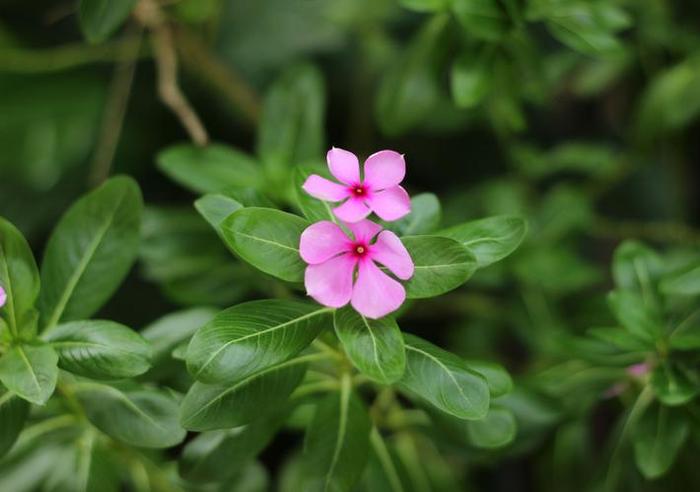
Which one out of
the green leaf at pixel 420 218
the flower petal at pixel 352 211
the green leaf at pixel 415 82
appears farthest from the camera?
the green leaf at pixel 415 82

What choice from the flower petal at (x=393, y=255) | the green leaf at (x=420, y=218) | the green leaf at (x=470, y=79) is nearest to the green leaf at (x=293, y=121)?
the green leaf at (x=470, y=79)

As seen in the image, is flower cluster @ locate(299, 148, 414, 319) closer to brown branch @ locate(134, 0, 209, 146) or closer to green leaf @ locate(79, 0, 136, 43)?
green leaf @ locate(79, 0, 136, 43)

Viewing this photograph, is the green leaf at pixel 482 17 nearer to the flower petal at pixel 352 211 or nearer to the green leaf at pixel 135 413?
the flower petal at pixel 352 211

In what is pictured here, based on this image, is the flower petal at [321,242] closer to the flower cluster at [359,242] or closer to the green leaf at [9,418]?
the flower cluster at [359,242]

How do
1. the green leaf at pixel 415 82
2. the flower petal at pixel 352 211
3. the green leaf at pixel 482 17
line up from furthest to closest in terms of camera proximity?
the green leaf at pixel 415 82 < the green leaf at pixel 482 17 < the flower petal at pixel 352 211

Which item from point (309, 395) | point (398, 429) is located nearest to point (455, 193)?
point (398, 429)

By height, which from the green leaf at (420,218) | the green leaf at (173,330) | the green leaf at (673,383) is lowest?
the green leaf at (673,383)

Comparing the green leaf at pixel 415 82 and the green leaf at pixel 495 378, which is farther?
the green leaf at pixel 415 82

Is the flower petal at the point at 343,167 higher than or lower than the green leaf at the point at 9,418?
higher

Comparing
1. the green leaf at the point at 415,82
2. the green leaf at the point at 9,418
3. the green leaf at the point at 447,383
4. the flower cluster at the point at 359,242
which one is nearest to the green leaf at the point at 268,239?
the flower cluster at the point at 359,242
